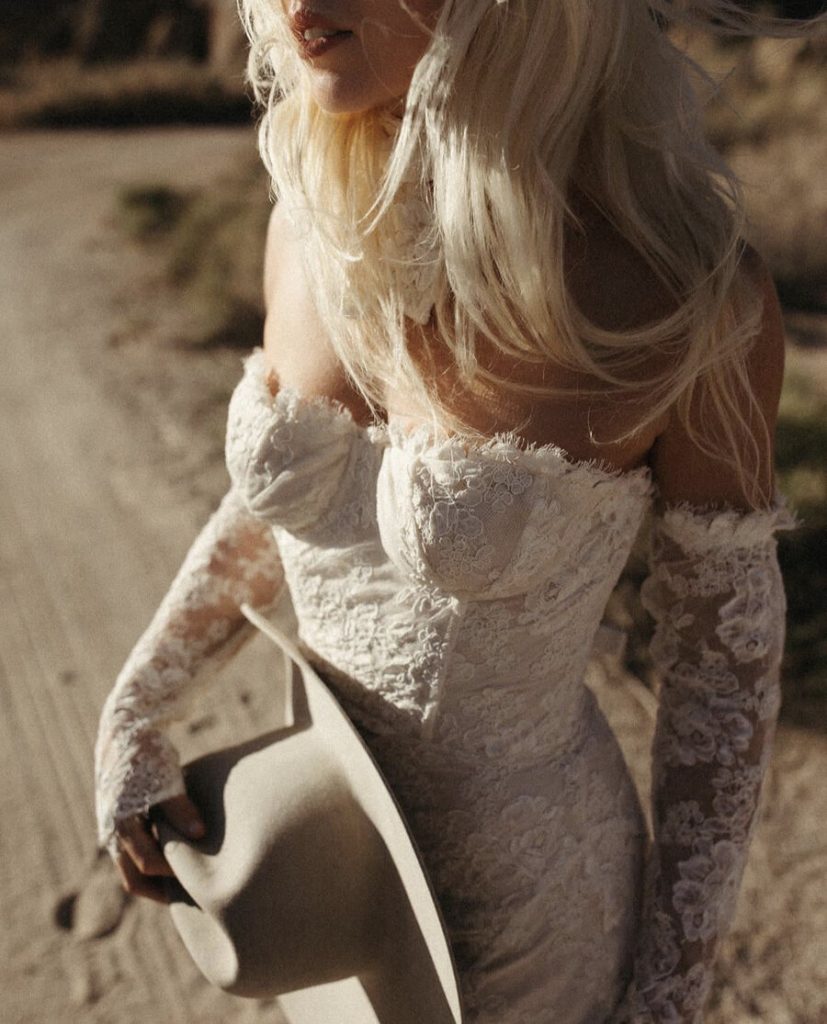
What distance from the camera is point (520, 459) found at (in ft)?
3.83

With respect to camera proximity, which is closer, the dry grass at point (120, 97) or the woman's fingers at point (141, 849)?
the woman's fingers at point (141, 849)

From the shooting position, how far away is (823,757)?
2.85 meters

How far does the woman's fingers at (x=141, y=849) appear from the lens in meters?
1.40

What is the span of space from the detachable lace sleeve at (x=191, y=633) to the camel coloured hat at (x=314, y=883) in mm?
149

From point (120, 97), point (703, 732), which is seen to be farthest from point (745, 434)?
point (120, 97)

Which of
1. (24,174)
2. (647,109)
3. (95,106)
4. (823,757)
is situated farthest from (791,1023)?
(95,106)

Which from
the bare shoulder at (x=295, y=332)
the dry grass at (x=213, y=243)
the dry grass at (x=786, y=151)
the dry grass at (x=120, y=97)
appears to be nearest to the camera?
the bare shoulder at (x=295, y=332)

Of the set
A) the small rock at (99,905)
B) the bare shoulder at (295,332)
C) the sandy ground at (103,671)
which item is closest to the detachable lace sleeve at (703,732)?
the bare shoulder at (295,332)

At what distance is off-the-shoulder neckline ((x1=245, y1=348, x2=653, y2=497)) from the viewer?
3.81 feet

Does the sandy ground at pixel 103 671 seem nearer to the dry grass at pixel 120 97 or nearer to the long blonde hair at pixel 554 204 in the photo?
the long blonde hair at pixel 554 204

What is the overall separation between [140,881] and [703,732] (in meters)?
0.74

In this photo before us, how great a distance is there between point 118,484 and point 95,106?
7561mm

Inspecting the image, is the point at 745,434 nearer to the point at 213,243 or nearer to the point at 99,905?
the point at 99,905

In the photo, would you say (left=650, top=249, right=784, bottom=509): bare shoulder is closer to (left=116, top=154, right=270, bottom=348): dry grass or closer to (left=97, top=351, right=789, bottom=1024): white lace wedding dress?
Result: (left=97, top=351, right=789, bottom=1024): white lace wedding dress
